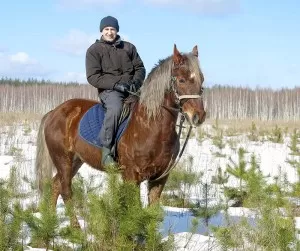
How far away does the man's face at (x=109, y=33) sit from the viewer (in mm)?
5492

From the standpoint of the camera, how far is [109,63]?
552 centimetres

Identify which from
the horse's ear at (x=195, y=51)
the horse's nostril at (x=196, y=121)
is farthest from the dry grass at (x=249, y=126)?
the horse's nostril at (x=196, y=121)

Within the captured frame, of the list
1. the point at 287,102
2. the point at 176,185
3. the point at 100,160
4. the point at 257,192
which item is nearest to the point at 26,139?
the point at 176,185

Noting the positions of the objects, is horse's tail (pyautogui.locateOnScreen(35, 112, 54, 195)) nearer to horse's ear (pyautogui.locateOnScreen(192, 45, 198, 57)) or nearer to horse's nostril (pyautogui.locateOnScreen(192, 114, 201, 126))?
horse's ear (pyautogui.locateOnScreen(192, 45, 198, 57))

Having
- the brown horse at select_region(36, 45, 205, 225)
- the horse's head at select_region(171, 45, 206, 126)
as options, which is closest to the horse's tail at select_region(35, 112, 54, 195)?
the brown horse at select_region(36, 45, 205, 225)

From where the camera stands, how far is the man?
5355mm

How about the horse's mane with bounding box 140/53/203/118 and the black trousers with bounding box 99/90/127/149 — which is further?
the black trousers with bounding box 99/90/127/149

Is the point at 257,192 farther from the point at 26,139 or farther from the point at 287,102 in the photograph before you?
the point at 287,102

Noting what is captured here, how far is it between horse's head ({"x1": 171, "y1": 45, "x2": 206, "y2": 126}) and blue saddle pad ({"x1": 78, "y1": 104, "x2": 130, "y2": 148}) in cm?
71

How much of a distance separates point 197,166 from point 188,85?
5.34 metres

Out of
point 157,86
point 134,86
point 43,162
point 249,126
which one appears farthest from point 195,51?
point 249,126

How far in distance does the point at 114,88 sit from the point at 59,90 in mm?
37986

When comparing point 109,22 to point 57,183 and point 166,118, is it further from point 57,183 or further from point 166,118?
point 57,183

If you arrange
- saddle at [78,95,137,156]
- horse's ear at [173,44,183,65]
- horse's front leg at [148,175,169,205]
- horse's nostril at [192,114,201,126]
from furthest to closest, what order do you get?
saddle at [78,95,137,156], horse's front leg at [148,175,169,205], horse's ear at [173,44,183,65], horse's nostril at [192,114,201,126]
